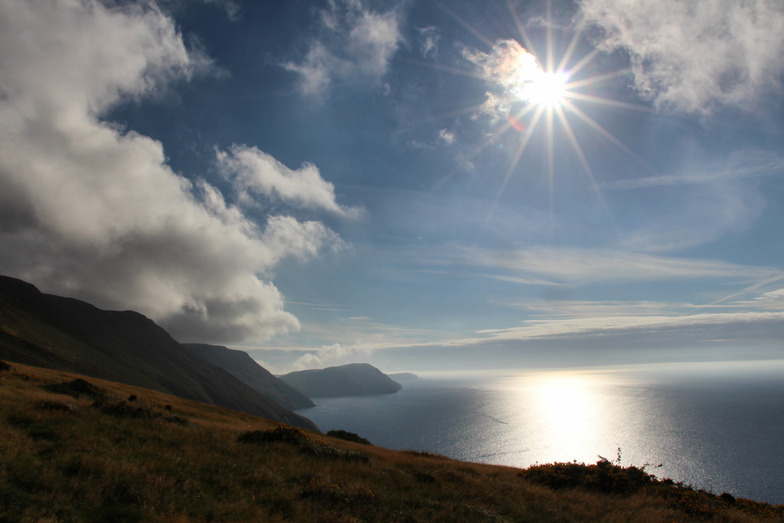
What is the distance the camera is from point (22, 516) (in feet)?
26.0

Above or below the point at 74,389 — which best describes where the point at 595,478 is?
below

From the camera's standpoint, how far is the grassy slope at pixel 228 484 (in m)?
9.84

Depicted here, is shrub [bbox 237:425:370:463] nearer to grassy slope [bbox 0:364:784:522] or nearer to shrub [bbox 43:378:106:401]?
grassy slope [bbox 0:364:784:522]

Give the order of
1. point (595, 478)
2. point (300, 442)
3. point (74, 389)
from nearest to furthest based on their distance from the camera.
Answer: point (300, 442), point (595, 478), point (74, 389)

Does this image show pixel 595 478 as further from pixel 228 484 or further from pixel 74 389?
pixel 74 389

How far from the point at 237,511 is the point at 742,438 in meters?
214

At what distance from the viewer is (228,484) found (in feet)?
41.4

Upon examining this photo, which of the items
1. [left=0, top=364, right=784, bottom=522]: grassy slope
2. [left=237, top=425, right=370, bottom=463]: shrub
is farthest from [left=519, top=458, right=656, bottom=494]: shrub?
[left=237, top=425, right=370, bottom=463]: shrub

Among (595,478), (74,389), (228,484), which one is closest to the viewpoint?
(228,484)

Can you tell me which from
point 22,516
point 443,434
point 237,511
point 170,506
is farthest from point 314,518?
point 443,434

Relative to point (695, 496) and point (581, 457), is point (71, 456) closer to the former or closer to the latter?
point (695, 496)

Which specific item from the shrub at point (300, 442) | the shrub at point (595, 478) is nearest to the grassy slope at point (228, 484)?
the shrub at point (300, 442)

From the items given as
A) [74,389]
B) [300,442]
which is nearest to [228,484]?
[300,442]

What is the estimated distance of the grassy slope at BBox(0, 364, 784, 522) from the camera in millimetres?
9844
